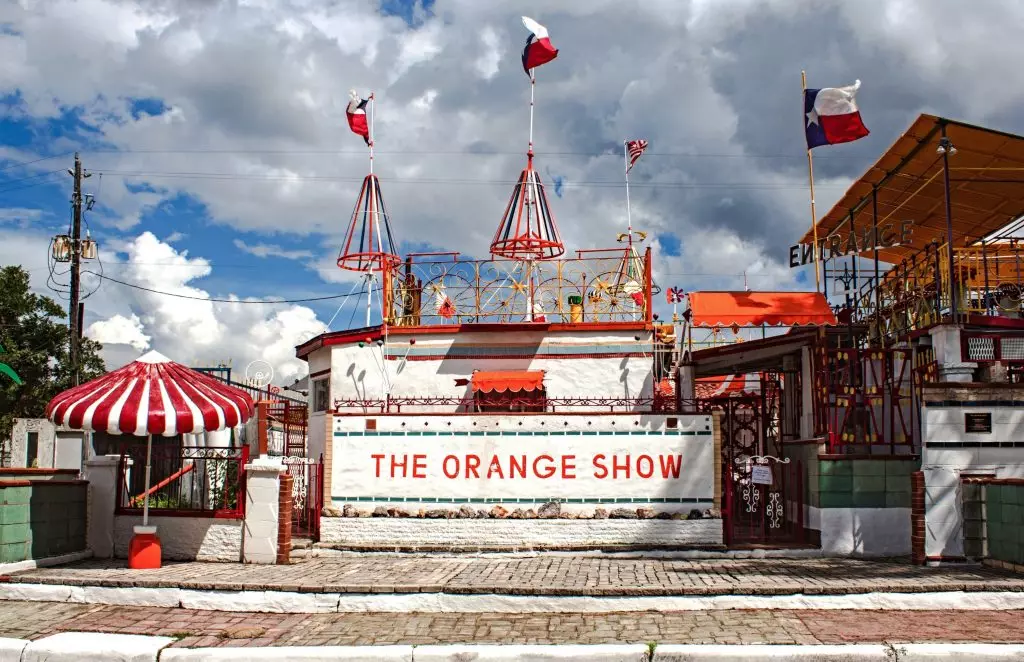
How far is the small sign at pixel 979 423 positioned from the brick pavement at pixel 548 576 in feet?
7.18

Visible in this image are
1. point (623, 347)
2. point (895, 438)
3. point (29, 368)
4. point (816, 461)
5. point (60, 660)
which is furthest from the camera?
point (29, 368)

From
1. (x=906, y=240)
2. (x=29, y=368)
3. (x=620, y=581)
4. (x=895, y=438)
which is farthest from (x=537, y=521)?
(x=29, y=368)

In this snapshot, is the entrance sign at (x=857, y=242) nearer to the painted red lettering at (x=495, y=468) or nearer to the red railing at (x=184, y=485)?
the painted red lettering at (x=495, y=468)

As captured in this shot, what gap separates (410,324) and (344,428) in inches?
143

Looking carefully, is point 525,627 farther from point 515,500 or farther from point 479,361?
point 479,361

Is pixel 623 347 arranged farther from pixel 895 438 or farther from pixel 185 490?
pixel 185 490

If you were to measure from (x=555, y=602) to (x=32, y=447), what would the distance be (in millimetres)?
20395

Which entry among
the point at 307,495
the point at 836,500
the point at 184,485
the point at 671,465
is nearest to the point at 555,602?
the point at 671,465

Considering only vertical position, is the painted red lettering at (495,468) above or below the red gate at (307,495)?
above

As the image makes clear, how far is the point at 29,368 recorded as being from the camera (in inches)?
1154

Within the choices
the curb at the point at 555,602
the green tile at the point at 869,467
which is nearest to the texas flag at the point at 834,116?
the green tile at the point at 869,467

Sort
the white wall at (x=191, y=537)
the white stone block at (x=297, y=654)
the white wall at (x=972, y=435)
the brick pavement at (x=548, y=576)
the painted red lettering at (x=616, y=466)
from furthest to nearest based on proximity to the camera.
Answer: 1. the painted red lettering at (x=616, y=466)
2. the white wall at (x=972, y=435)
3. the white wall at (x=191, y=537)
4. the brick pavement at (x=548, y=576)
5. the white stone block at (x=297, y=654)

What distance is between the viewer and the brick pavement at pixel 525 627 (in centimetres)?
920

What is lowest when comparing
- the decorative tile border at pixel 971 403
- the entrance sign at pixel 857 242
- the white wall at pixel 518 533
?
the white wall at pixel 518 533
